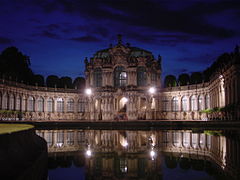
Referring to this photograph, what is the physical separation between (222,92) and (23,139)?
49386mm

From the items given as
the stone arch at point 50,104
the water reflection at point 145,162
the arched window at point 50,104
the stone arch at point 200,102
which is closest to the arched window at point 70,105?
the stone arch at point 50,104

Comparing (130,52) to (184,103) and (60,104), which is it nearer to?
(184,103)

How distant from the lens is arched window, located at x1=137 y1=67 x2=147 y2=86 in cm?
8038

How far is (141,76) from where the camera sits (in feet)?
265

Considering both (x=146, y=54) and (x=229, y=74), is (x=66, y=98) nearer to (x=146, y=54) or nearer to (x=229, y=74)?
(x=146, y=54)

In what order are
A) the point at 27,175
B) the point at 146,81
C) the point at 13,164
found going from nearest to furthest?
the point at 13,164 → the point at 27,175 → the point at 146,81

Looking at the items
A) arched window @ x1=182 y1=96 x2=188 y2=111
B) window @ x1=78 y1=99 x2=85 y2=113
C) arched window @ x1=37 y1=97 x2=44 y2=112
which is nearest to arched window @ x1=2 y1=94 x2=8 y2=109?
arched window @ x1=37 y1=97 x2=44 y2=112

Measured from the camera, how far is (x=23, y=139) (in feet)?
37.0

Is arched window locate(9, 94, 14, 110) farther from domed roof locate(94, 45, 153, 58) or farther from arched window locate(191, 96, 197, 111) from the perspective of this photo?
arched window locate(191, 96, 197, 111)

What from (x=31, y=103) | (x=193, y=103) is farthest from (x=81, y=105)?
(x=193, y=103)

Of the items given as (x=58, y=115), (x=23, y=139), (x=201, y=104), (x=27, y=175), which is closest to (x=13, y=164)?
(x=27, y=175)

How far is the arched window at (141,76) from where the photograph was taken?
8038 cm

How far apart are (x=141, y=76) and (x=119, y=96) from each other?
7.81m

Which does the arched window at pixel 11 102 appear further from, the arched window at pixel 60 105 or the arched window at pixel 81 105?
the arched window at pixel 81 105
